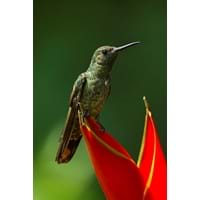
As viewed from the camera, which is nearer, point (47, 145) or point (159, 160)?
point (159, 160)
